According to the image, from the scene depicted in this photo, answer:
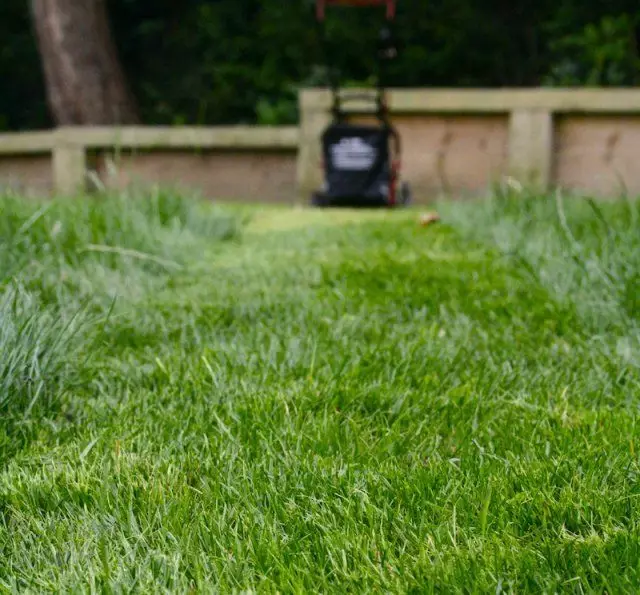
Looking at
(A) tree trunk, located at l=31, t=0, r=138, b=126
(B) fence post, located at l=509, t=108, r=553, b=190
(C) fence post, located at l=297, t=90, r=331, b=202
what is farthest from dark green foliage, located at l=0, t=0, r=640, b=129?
(B) fence post, located at l=509, t=108, r=553, b=190

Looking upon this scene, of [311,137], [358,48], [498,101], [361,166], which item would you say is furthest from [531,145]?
[358,48]

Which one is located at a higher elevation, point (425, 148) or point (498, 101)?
point (498, 101)

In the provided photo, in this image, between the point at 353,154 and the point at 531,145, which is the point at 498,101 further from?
the point at 353,154

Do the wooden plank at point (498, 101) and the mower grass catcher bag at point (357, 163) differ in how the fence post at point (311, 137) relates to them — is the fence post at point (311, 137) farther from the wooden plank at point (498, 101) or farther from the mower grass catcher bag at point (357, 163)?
the mower grass catcher bag at point (357, 163)

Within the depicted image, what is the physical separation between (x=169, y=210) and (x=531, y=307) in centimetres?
236

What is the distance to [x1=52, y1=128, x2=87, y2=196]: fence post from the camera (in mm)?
7699

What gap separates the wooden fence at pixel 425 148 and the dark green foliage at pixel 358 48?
54.3 inches

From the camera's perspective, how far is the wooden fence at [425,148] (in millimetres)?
6793

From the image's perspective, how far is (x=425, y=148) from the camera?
7.22 metres

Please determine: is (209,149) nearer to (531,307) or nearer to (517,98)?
(517,98)

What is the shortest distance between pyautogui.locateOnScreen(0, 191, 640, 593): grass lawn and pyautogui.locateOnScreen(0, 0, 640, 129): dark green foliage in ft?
20.4

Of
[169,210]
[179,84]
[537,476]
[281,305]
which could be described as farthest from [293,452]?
[179,84]

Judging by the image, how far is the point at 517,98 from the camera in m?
6.86

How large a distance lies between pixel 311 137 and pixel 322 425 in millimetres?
5783
